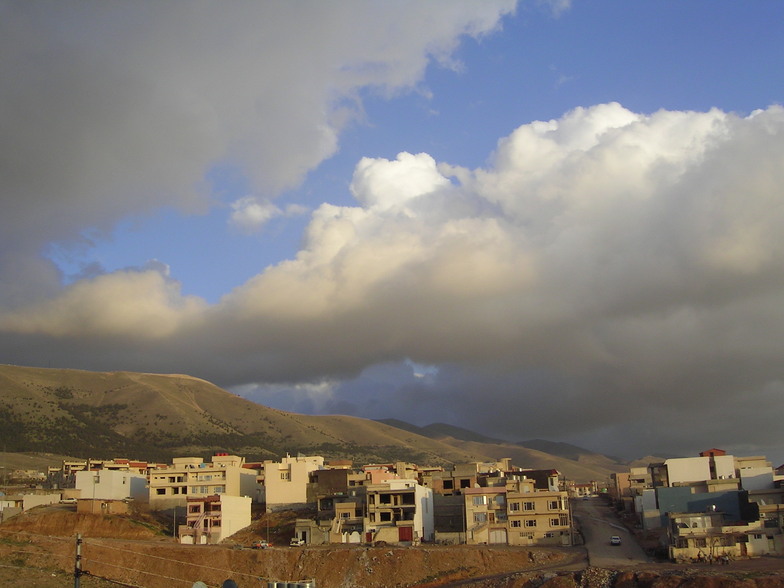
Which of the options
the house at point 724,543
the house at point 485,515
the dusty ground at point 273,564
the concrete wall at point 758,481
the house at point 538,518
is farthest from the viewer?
Answer: the concrete wall at point 758,481

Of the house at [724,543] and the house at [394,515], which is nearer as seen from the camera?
the house at [724,543]

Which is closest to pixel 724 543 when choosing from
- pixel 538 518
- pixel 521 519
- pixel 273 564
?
pixel 538 518

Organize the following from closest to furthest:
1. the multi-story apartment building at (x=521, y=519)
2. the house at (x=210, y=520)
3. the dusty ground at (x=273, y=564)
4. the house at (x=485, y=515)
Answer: the dusty ground at (x=273, y=564) < the multi-story apartment building at (x=521, y=519) < the house at (x=485, y=515) < the house at (x=210, y=520)

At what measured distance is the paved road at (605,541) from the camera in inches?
3046

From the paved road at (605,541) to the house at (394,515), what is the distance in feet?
58.8

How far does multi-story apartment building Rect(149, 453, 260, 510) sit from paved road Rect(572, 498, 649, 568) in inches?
1778

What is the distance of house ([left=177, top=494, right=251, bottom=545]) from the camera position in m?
95.4

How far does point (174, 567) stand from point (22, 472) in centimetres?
7543

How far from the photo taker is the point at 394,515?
93.9m

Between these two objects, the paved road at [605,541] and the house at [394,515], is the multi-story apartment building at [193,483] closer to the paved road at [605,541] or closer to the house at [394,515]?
the house at [394,515]

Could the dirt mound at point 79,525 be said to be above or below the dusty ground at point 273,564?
above

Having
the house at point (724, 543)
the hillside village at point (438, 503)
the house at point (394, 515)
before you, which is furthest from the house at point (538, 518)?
the house at point (724, 543)

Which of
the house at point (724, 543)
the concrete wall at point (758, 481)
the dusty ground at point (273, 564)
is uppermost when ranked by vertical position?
the concrete wall at point (758, 481)

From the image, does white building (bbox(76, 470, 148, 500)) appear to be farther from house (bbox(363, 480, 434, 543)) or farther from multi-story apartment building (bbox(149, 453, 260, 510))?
house (bbox(363, 480, 434, 543))
